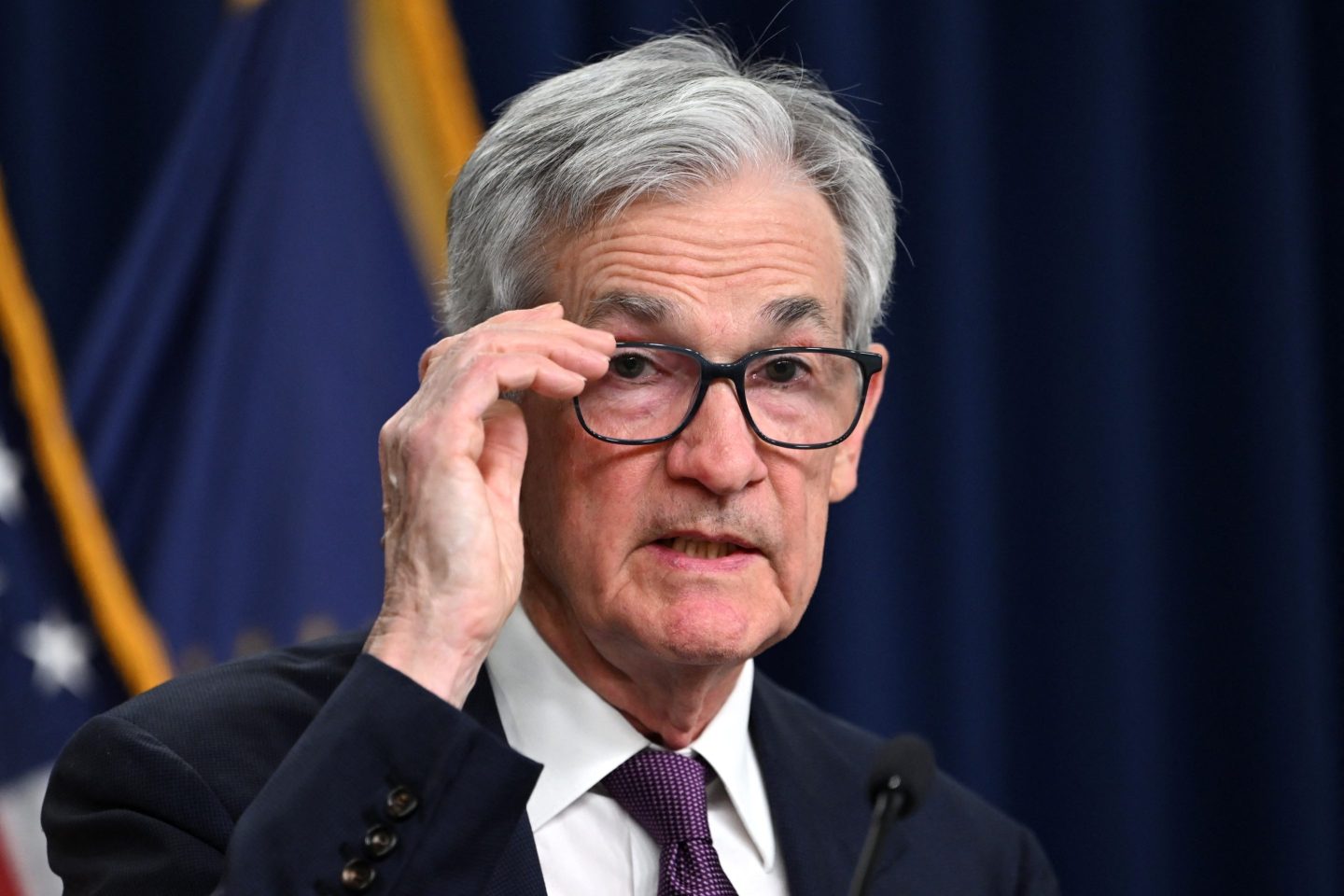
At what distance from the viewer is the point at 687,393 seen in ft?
5.22

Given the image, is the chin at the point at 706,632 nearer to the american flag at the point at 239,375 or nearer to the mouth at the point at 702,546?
the mouth at the point at 702,546

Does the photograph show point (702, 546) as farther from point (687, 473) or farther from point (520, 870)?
point (520, 870)

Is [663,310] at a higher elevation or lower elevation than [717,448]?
higher

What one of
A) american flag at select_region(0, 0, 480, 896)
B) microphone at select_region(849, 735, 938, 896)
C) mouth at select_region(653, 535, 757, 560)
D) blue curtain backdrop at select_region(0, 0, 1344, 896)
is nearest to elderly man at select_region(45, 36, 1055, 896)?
mouth at select_region(653, 535, 757, 560)

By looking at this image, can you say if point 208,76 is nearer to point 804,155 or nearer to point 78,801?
Answer: point 804,155

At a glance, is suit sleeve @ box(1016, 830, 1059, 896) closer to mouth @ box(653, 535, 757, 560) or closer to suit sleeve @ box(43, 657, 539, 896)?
mouth @ box(653, 535, 757, 560)

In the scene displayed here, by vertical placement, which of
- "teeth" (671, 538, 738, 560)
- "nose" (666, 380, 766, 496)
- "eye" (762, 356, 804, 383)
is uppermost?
"eye" (762, 356, 804, 383)

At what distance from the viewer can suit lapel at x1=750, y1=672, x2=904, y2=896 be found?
1.75m

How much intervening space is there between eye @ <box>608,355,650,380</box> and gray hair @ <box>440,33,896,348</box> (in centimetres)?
16

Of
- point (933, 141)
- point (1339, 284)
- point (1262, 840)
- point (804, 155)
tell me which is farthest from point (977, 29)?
point (1262, 840)

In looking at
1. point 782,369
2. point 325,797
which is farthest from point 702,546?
point 325,797

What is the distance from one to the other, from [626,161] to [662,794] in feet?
2.27

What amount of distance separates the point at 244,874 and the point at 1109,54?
8.06 ft

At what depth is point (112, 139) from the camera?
2.80 metres
